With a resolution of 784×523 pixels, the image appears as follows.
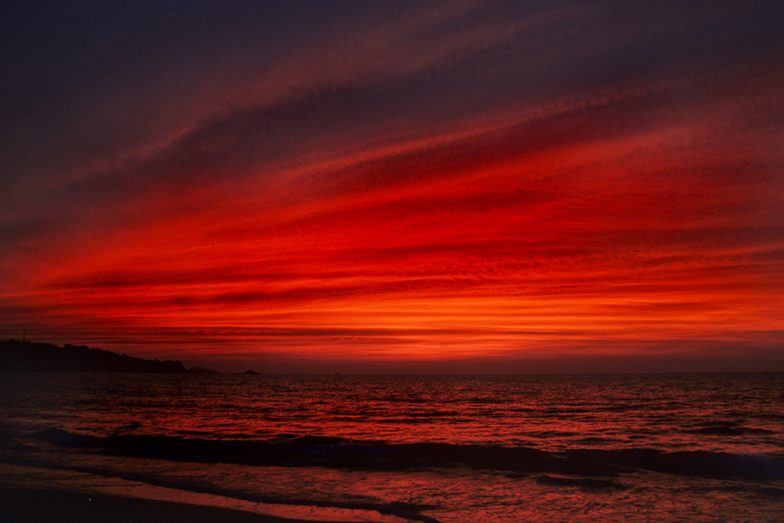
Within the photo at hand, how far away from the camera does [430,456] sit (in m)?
18.8

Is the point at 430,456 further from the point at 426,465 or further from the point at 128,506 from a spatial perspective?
the point at 128,506

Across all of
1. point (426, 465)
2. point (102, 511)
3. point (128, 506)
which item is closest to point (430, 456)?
point (426, 465)

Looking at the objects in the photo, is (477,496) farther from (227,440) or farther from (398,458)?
(227,440)

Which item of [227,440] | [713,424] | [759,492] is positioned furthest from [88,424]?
[713,424]

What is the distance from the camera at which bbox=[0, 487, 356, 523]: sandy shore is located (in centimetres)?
A: 1016

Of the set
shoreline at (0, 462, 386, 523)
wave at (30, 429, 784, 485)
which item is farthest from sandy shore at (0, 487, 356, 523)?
wave at (30, 429, 784, 485)

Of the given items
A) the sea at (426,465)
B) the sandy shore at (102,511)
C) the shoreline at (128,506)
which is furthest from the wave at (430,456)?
the sandy shore at (102,511)

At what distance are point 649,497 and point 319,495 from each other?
8.16 metres

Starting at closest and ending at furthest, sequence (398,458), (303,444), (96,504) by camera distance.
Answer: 1. (96,504)
2. (398,458)
3. (303,444)

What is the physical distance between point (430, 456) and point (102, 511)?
11.1 metres

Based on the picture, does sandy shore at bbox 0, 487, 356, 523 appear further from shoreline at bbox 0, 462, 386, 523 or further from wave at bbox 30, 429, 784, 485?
wave at bbox 30, 429, 784, 485

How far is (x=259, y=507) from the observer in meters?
11.5

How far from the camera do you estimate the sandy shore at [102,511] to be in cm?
1016

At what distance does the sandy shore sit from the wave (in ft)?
20.9
